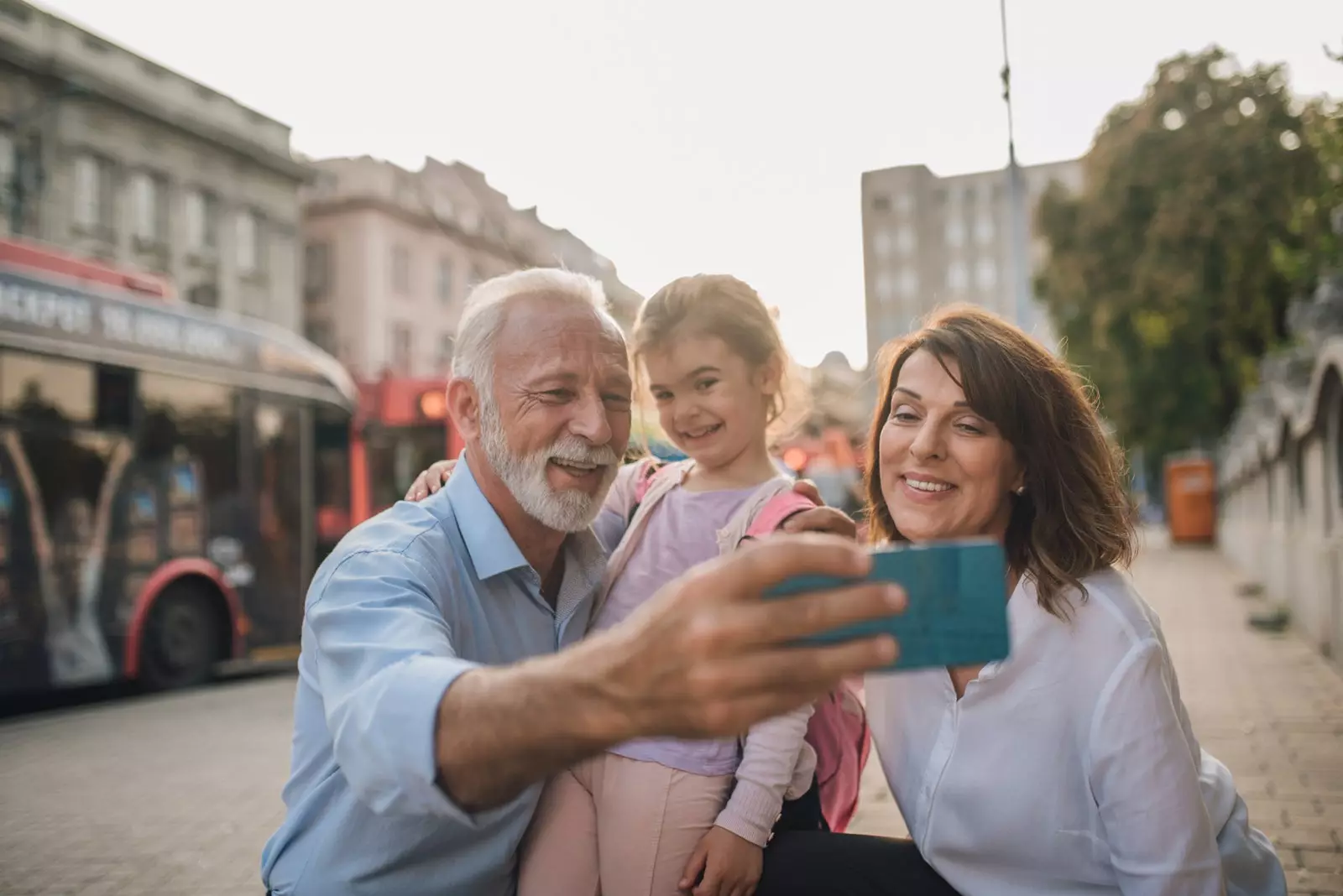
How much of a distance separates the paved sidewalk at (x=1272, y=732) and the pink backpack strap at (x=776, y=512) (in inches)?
45.3

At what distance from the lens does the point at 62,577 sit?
27.4 feet

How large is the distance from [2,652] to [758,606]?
8.37 meters

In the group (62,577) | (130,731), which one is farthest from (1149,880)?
(62,577)

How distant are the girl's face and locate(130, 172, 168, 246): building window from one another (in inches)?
1001

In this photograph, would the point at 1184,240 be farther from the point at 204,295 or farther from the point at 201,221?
the point at 204,295

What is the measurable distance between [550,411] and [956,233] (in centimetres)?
8760

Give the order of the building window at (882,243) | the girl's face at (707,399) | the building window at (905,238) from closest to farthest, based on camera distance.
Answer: the girl's face at (707,399) < the building window at (882,243) < the building window at (905,238)

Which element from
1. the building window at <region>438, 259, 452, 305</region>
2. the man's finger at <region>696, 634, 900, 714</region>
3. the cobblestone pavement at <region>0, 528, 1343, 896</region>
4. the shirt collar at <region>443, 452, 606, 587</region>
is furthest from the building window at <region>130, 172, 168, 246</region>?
the man's finger at <region>696, 634, 900, 714</region>

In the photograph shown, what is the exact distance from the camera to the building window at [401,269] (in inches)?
1644

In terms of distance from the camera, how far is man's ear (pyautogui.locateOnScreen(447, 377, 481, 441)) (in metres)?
2.40

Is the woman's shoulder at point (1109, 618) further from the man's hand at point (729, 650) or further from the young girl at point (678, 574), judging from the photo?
the man's hand at point (729, 650)

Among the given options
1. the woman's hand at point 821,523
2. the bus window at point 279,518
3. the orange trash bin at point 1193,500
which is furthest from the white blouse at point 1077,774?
the orange trash bin at point 1193,500

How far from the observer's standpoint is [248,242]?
31.9 m

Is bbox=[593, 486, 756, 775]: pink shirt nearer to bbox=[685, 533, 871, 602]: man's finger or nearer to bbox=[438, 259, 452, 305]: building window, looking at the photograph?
bbox=[685, 533, 871, 602]: man's finger
